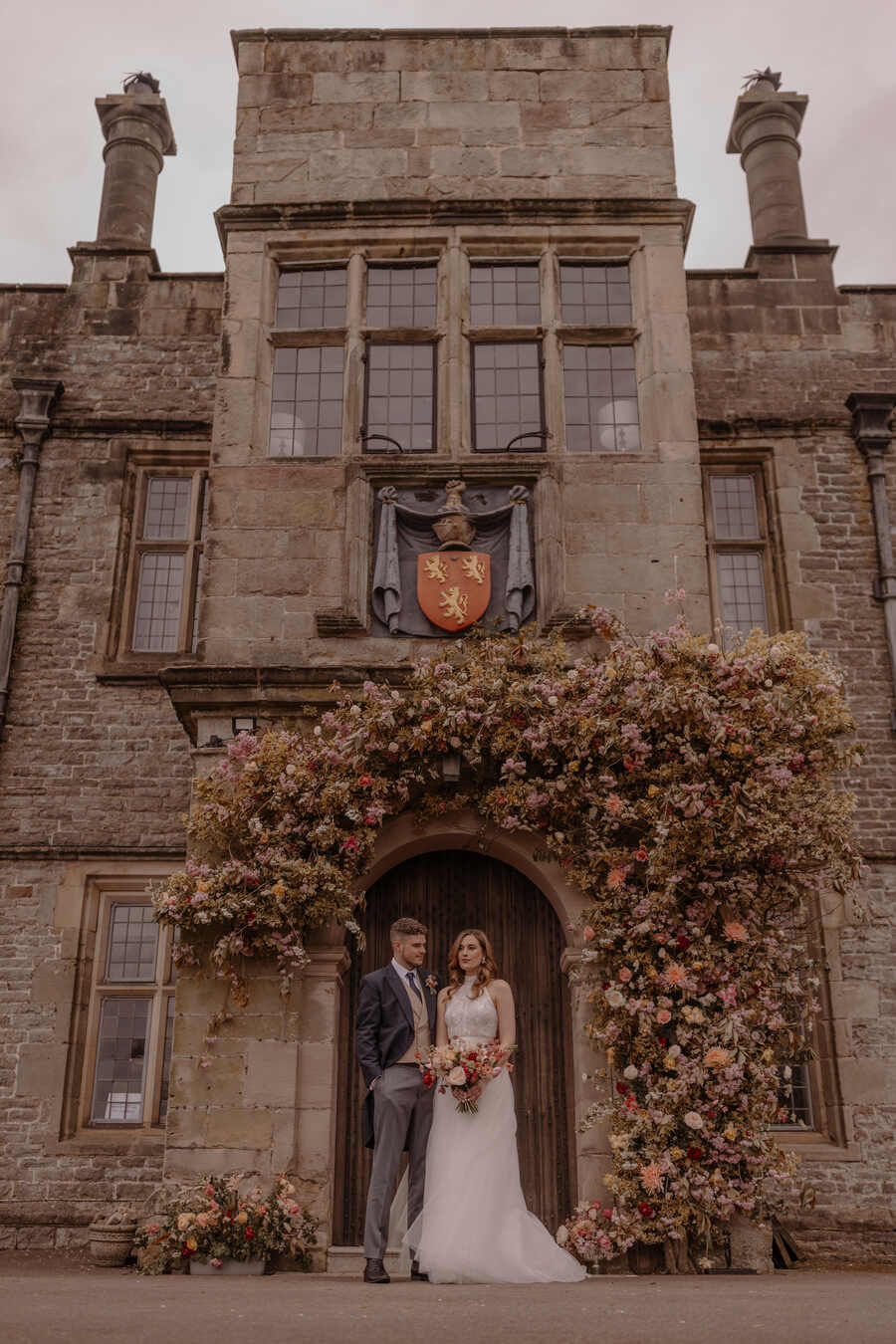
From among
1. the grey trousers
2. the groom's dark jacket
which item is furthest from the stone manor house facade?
the groom's dark jacket

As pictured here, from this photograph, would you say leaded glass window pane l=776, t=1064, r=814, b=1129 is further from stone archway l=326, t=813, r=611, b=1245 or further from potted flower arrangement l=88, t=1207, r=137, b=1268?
potted flower arrangement l=88, t=1207, r=137, b=1268

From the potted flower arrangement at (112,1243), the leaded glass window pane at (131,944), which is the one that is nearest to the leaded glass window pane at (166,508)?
the leaded glass window pane at (131,944)

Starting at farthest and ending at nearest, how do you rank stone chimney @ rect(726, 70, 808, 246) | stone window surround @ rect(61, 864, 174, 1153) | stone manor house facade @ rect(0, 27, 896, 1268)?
stone chimney @ rect(726, 70, 808, 246), stone window surround @ rect(61, 864, 174, 1153), stone manor house facade @ rect(0, 27, 896, 1268)

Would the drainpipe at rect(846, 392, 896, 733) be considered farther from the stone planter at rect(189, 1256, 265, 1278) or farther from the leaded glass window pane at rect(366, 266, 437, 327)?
the stone planter at rect(189, 1256, 265, 1278)

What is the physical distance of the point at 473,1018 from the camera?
7379 mm

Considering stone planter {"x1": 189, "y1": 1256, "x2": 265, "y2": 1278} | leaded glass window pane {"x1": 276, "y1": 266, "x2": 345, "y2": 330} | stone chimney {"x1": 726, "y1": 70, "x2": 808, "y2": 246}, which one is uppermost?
stone chimney {"x1": 726, "y1": 70, "x2": 808, "y2": 246}

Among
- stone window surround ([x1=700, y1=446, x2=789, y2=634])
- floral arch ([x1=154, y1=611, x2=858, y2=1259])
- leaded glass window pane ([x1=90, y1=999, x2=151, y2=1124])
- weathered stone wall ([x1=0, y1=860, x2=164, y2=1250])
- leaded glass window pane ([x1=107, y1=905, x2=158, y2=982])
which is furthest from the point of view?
stone window surround ([x1=700, y1=446, x2=789, y2=634])

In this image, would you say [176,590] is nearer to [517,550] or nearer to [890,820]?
[517,550]

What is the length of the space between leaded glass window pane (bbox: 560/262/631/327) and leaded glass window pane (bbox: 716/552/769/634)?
9.64 ft

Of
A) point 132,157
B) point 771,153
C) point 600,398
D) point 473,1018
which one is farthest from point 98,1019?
point 771,153

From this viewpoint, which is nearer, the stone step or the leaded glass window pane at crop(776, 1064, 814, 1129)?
the stone step

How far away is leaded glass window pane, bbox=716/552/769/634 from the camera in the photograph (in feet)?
Result: 40.0

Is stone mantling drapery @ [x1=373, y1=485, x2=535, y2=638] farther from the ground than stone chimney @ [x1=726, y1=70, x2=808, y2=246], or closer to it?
closer to it

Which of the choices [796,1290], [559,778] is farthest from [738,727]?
[796,1290]
